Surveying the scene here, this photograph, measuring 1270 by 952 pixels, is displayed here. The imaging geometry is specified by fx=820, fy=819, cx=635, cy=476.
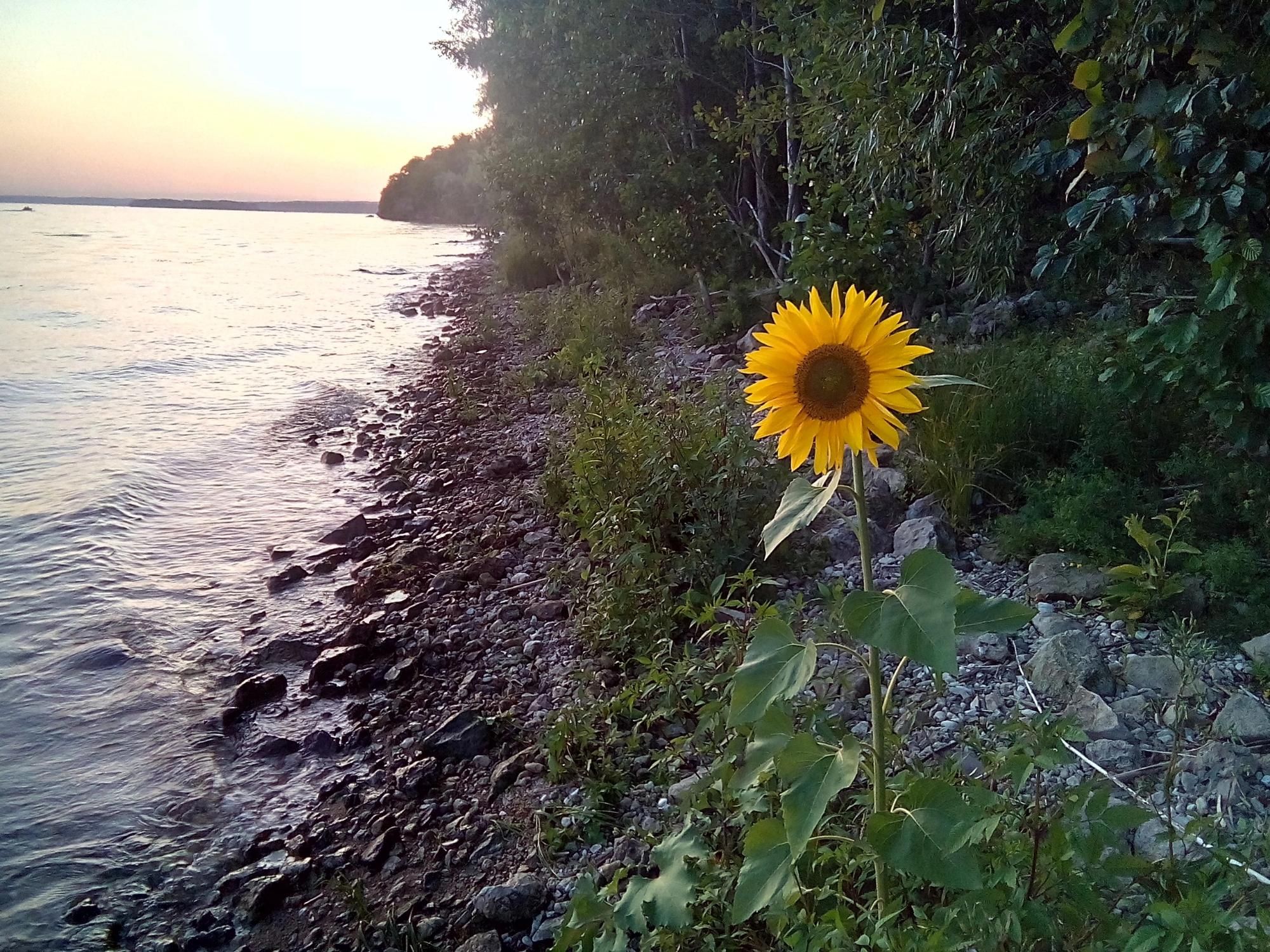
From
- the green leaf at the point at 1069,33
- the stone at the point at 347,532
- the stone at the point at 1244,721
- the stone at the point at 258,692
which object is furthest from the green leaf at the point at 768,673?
the stone at the point at 347,532

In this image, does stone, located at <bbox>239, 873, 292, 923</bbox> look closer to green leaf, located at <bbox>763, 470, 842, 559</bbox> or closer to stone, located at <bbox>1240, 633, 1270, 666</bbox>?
green leaf, located at <bbox>763, 470, 842, 559</bbox>

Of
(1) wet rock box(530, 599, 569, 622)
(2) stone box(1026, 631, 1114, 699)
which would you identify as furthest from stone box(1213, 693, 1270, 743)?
(1) wet rock box(530, 599, 569, 622)

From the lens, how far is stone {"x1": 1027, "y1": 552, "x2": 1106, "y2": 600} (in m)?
3.54

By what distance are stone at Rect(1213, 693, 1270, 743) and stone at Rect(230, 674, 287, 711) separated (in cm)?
456

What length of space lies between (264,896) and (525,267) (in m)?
19.0

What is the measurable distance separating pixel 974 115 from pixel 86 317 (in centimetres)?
2257

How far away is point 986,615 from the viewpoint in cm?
175

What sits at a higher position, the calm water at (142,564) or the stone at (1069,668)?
the stone at (1069,668)

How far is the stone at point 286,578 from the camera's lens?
6.36 m

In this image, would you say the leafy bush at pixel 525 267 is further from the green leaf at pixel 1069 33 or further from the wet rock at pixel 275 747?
the green leaf at pixel 1069 33

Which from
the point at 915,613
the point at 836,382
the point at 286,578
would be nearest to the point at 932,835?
the point at 915,613

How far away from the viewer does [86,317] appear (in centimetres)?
2083

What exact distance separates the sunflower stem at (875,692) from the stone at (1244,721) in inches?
58.6

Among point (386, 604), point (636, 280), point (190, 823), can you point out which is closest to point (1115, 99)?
point (386, 604)
